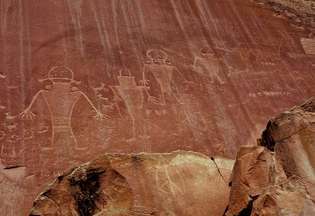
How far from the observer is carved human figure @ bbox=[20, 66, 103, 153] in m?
6.82

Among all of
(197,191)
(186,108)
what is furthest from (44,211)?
(186,108)

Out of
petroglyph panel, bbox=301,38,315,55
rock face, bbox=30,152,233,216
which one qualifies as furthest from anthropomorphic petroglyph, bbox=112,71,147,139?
petroglyph panel, bbox=301,38,315,55

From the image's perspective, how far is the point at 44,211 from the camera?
5.61 meters

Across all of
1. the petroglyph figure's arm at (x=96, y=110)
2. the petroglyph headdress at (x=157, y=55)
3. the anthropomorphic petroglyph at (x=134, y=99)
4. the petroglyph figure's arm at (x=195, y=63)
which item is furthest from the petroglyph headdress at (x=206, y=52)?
the petroglyph figure's arm at (x=96, y=110)

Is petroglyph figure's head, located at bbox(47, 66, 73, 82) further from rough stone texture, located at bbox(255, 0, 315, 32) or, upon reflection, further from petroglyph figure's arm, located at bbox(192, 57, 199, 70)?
rough stone texture, located at bbox(255, 0, 315, 32)

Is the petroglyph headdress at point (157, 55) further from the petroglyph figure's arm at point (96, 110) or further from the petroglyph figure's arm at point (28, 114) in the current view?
the petroglyph figure's arm at point (28, 114)

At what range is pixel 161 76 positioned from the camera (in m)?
7.93

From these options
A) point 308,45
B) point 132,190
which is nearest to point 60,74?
point 132,190

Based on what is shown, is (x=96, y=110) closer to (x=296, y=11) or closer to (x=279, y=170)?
(x=279, y=170)

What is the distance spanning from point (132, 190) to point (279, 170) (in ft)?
4.80

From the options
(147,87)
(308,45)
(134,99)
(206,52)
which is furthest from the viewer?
(308,45)

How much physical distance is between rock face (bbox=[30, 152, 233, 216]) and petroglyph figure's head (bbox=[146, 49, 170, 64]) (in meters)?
2.31

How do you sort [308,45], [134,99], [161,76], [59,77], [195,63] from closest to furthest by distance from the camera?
1. [59,77]
2. [134,99]
3. [161,76]
4. [195,63]
5. [308,45]

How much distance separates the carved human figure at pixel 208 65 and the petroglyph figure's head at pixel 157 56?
0.45 metres
